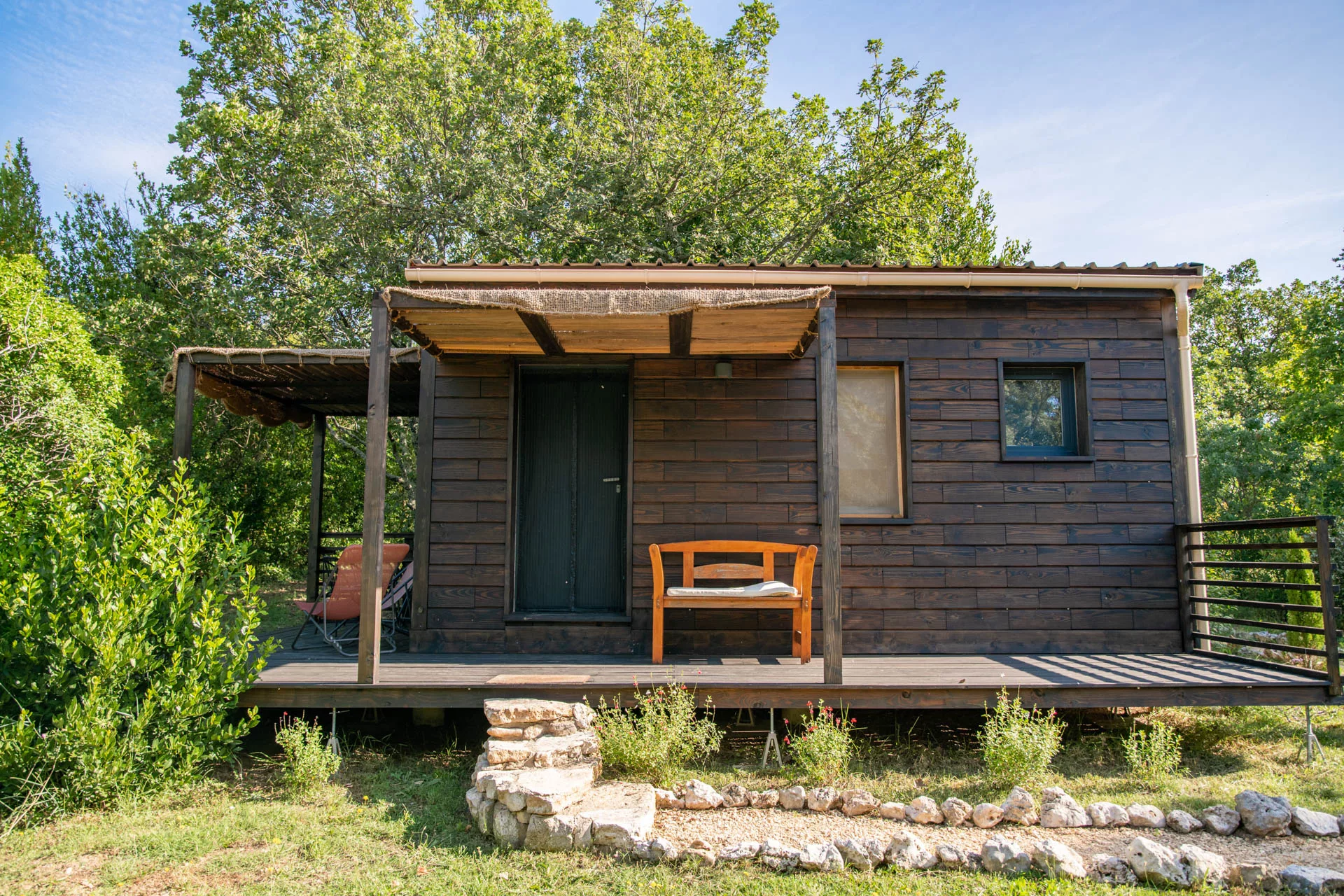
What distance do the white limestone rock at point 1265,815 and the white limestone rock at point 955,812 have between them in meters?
1.15

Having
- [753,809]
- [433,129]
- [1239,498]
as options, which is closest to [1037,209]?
[1239,498]

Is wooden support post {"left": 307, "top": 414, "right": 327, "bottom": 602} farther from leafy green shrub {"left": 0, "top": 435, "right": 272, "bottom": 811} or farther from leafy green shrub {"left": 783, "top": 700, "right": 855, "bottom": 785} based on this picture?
leafy green shrub {"left": 783, "top": 700, "right": 855, "bottom": 785}

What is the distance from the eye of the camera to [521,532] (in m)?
5.62

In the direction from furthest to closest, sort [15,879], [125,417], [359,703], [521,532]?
1. [125,417]
2. [521,532]
3. [359,703]
4. [15,879]

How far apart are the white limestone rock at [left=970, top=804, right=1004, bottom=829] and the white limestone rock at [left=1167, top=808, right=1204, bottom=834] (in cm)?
71

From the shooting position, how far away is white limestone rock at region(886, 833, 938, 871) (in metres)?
2.94

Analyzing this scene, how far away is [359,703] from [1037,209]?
685 inches

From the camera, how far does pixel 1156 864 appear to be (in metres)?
2.86

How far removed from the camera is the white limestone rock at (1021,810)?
10.9 feet

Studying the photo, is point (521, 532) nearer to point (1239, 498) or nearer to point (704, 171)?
point (704, 171)

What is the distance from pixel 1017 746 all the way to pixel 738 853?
5.09 feet

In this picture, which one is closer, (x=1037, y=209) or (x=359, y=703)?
(x=359, y=703)

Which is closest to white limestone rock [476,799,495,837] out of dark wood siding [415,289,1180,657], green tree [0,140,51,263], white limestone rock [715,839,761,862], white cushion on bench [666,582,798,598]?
white limestone rock [715,839,761,862]

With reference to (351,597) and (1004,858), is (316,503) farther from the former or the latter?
(1004,858)
